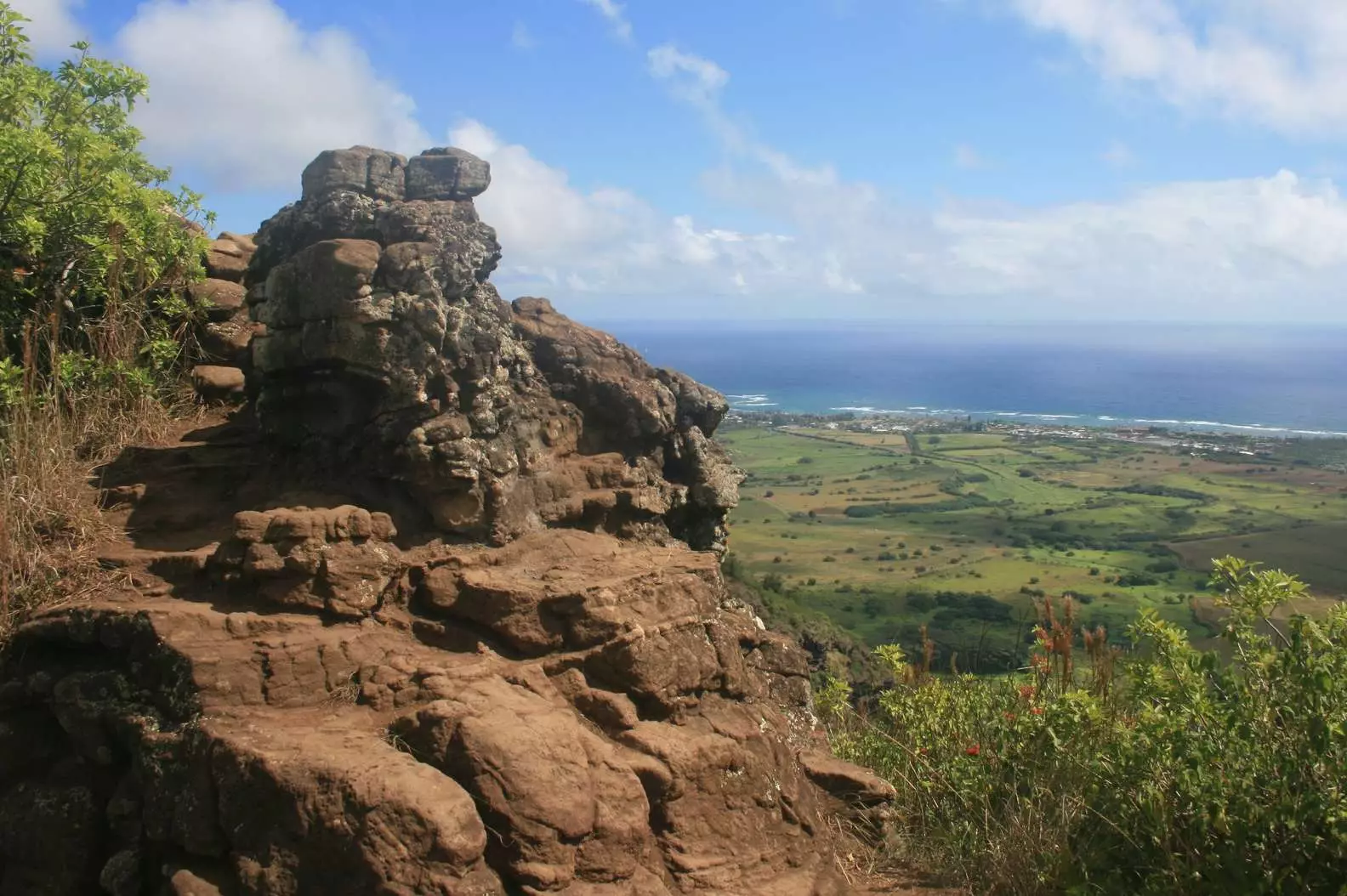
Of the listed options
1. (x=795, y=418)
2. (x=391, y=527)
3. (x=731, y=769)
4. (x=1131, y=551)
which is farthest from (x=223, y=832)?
(x=795, y=418)

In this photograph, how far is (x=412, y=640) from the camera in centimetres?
575

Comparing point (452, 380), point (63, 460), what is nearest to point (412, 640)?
point (452, 380)

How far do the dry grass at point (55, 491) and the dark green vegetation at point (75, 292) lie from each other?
13 millimetres

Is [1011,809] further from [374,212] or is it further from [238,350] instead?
[238,350]

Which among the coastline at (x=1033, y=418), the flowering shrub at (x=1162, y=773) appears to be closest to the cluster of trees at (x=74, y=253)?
the flowering shrub at (x=1162, y=773)

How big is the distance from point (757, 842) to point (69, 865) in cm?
344

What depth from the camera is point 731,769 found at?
563 centimetres

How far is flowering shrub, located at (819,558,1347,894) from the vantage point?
15.4 feet

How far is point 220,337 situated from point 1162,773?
8062mm

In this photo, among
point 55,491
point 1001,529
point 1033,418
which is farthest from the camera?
point 1033,418

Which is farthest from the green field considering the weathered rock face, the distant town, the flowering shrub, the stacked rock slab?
the stacked rock slab

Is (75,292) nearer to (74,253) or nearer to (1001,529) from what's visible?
(74,253)

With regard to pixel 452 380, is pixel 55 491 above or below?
below

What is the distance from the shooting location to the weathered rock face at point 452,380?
21.3ft
